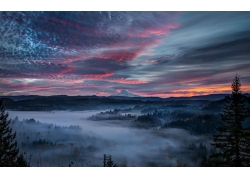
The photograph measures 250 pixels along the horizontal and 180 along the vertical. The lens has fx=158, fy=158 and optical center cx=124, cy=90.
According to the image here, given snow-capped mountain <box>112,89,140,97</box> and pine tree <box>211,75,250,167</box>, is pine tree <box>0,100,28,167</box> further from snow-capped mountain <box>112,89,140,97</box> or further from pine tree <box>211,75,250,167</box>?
pine tree <box>211,75,250,167</box>

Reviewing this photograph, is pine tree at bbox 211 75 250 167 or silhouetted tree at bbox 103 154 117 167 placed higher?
pine tree at bbox 211 75 250 167

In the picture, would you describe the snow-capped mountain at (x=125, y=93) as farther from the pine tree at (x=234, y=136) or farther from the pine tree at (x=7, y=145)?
the pine tree at (x=7, y=145)

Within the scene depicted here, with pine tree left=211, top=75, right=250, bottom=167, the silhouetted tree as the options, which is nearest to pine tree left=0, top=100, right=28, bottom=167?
the silhouetted tree

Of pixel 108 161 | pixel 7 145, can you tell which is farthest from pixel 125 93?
pixel 7 145

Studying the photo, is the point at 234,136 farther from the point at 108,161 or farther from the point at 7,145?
the point at 7,145

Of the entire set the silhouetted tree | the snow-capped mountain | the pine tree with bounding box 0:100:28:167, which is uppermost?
the snow-capped mountain
